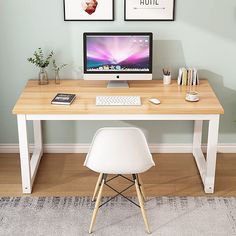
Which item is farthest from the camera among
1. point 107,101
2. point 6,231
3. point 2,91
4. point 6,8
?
point 2,91

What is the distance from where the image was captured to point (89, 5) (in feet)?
13.0

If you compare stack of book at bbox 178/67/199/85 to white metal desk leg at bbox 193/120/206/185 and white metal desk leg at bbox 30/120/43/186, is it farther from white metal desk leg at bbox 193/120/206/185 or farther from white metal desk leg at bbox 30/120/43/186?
white metal desk leg at bbox 30/120/43/186

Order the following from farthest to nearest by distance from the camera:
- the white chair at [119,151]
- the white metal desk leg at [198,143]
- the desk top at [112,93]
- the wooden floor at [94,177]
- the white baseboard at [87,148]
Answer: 1. the white baseboard at [87,148]
2. the white metal desk leg at [198,143]
3. the wooden floor at [94,177]
4. the desk top at [112,93]
5. the white chair at [119,151]

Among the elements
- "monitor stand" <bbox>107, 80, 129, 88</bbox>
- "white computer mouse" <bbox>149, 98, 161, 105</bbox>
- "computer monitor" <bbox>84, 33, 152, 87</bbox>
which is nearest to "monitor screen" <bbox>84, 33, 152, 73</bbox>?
"computer monitor" <bbox>84, 33, 152, 87</bbox>

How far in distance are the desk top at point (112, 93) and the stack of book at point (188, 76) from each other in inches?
2.5

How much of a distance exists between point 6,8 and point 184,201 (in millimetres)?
2082

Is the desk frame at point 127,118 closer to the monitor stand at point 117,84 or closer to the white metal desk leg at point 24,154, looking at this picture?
the white metal desk leg at point 24,154

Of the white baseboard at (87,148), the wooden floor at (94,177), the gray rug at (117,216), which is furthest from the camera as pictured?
the white baseboard at (87,148)

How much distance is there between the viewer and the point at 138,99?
3.66m

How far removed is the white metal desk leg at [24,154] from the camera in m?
3.54

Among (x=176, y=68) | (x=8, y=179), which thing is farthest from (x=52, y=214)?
(x=176, y=68)

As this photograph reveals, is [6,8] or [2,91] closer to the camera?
[6,8]

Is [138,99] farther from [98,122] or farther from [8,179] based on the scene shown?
[8,179]

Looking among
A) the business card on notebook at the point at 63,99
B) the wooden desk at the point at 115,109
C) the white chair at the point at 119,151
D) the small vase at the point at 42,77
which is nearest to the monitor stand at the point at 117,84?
the wooden desk at the point at 115,109
